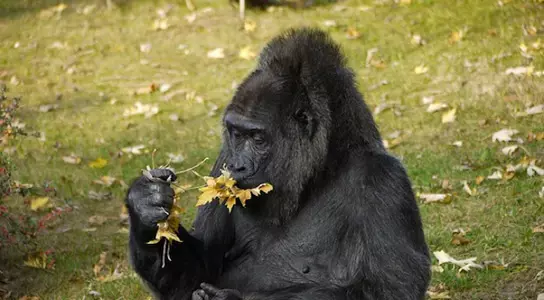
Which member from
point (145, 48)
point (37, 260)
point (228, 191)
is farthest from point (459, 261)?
point (145, 48)

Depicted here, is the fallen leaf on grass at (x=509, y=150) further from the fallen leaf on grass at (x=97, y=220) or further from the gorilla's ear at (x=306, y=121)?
the gorilla's ear at (x=306, y=121)

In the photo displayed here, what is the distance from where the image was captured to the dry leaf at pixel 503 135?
9.23 metres

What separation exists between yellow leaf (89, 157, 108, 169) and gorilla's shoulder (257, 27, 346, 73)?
538 cm

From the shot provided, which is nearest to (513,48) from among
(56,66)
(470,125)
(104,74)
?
(470,125)

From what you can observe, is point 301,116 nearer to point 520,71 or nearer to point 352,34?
point 520,71

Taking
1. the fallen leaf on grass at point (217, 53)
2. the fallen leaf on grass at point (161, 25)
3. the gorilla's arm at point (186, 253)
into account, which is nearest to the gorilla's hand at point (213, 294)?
the gorilla's arm at point (186, 253)

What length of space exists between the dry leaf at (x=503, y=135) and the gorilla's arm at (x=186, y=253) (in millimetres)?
4838

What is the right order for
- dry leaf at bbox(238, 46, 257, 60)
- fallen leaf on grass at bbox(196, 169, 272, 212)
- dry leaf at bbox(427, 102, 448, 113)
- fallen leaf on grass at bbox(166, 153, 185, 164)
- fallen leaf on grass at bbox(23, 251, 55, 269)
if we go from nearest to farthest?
fallen leaf on grass at bbox(196, 169, 272, 212) → fallen leaf on grass at bbox(23, 251, 55, 269) → fallen leaf on grass at bbox(166, 153, 185, 164) → dry leaf at bbox(427, 102, 448, 113) → dry leaf at bbox(238, 46, 257, 60)

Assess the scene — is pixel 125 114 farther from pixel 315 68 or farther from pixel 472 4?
pixel 315 68

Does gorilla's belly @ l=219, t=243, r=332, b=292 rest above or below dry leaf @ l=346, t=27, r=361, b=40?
above

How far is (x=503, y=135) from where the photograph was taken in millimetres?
9297

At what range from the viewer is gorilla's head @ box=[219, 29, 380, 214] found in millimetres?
4773

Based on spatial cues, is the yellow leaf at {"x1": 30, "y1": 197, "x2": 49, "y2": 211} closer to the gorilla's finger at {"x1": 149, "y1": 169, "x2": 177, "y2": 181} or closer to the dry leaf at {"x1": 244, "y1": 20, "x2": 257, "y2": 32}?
the gorilla's finger at {"x1": 149, "y1": 169, "x2": 177, "y2": 181}

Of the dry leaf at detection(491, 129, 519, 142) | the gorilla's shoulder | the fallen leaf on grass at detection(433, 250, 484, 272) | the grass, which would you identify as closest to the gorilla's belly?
the gorilla's shoulder
